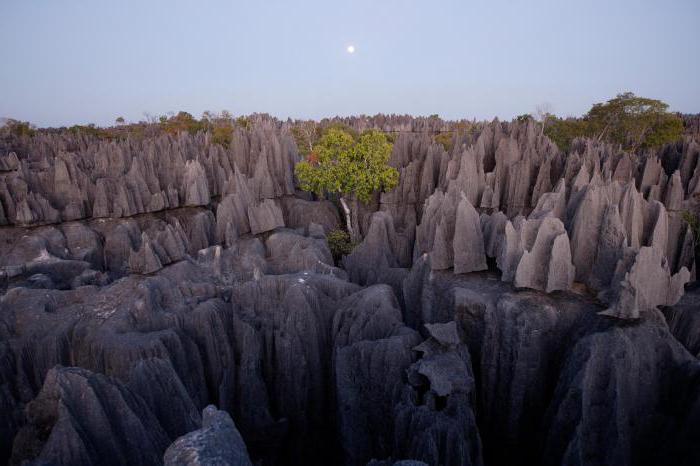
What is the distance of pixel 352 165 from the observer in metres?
20.2

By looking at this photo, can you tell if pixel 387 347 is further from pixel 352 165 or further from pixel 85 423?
pixel 352 165

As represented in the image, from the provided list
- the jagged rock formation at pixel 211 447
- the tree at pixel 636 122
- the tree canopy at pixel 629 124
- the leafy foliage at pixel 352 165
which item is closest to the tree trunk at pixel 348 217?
the leafy foliage at pixel 352 165

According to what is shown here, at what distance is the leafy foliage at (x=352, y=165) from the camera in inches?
802

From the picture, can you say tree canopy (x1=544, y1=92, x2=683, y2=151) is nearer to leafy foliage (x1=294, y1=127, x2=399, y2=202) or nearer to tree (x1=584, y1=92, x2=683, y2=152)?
tree (x1=584, y1=92, x2=683, y2=152)

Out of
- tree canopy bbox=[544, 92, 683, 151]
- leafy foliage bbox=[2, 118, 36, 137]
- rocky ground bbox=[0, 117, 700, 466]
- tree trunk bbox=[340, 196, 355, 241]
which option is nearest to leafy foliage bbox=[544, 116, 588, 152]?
tree canopy bbox=[544, 92, 683, 151]

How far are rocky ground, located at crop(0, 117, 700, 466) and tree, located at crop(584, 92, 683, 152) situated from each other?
20.5 metres

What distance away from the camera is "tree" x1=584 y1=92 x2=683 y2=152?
33.7 meters

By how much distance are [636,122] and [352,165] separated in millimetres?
27055

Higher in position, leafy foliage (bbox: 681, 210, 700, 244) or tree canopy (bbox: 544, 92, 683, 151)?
tree canopy (bbox: 544, 92, 683, 151)

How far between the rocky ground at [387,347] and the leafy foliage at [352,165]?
3952 mm

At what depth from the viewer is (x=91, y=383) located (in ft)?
20.6

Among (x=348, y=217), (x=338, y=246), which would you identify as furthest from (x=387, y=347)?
(x=348, y=217)

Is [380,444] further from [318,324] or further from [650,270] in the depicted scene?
[650,270]

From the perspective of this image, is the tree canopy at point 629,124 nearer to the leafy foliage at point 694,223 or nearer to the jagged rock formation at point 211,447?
the leafy foliage at point 694,223
